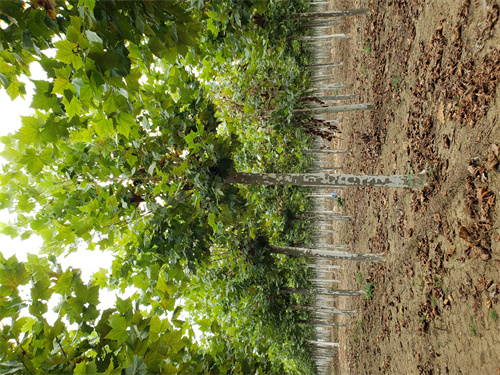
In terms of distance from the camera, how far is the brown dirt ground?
3.20 metres

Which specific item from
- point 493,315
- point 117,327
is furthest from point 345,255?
point 117,327

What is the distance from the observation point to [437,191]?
13.8 ft

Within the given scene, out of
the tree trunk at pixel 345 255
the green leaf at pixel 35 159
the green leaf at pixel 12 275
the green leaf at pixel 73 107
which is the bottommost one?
the tree trunk at pixel 345 255

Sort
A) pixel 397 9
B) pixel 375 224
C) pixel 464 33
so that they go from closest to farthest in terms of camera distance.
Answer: pixel 464 33 → pixel 397 9 → pixel 375 224

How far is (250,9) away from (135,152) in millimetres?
4022

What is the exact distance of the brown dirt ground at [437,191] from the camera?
3.20 metres

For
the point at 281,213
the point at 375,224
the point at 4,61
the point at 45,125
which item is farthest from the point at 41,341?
the point at 281,213

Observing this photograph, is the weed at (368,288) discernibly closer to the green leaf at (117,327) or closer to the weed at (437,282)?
the weed at (437,282)

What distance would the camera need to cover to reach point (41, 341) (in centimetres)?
194

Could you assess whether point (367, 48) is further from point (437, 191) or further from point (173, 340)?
point (173, 340)

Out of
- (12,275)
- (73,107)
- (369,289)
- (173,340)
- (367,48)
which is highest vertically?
(367,48)

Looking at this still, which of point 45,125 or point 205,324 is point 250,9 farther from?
point 205,324

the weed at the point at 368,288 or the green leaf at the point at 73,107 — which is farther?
the weed at the point at 368,288

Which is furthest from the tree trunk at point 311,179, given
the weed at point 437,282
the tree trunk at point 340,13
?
the tree trunk at point 340,13
